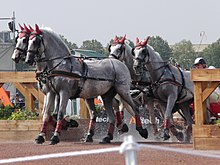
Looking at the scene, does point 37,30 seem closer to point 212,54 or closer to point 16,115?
point 16,115

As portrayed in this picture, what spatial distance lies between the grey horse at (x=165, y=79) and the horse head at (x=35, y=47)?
2390 mm

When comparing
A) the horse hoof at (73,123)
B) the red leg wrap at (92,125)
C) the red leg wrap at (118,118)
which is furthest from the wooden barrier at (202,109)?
the horse hoof at (73,123)

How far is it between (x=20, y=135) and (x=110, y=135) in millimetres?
2265

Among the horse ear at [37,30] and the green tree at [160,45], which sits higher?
the green tree at [160,45]

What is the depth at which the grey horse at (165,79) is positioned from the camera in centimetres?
1545

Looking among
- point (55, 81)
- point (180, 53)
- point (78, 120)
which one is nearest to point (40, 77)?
point (55, 81)

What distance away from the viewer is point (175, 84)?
1559 centimetres

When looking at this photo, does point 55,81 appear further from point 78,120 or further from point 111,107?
point 78,120

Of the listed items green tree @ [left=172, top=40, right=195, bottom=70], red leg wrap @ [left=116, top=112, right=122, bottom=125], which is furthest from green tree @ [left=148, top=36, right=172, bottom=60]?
red leg wrap @ [left=116, top=112, right=122, bottom=125]

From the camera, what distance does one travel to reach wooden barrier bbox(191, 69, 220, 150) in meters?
12.2

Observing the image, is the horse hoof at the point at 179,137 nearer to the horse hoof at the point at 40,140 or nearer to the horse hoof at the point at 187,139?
the horse hoof at the point at 187,139

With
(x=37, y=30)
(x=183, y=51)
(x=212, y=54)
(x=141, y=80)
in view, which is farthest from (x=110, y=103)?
(x=183, y=51)

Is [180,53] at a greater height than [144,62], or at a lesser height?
greater

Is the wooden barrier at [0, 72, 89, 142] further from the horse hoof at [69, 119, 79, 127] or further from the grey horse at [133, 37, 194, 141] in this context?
the grey horse at [133, 37, 194, 141]
